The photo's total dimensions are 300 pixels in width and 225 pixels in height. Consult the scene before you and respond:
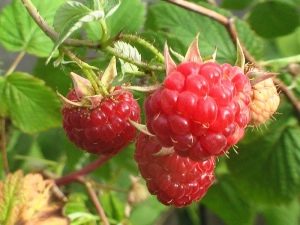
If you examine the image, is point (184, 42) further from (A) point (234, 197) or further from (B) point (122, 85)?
(A) point (234, 197)

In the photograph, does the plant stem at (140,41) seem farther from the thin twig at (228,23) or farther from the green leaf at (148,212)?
the green leaf at (148,212)

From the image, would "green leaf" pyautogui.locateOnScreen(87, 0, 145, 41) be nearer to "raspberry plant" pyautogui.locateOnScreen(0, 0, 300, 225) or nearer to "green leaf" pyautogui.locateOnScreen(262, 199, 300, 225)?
"raspberry plant" pyautogui.locateOnScreen(0, 0, 300, 225)

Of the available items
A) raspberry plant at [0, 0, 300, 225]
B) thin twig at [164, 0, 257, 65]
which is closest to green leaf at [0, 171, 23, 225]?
raspberry plant at [0, 0, 300, 225]

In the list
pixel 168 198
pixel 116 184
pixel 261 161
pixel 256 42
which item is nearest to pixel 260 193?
pixel 261 161

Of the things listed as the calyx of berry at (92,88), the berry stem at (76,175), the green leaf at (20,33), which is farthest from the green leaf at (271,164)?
the calyx of berry at (92,88)

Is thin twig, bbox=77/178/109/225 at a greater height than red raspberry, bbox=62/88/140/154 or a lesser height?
lesser

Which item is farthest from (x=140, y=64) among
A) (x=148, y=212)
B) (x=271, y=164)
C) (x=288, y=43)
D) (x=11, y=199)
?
(x=148, y=212)
